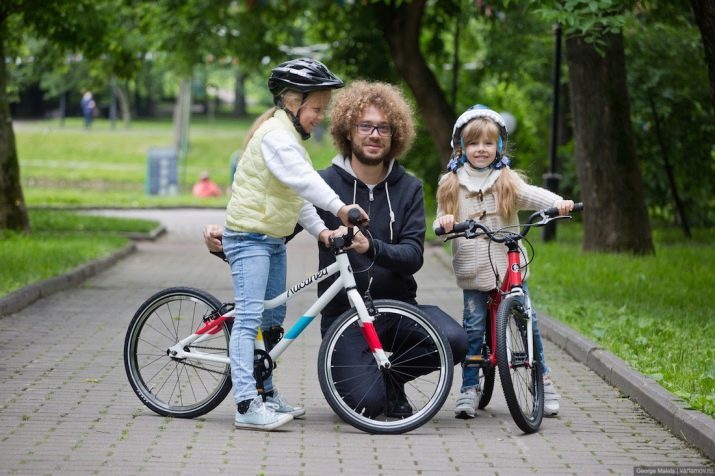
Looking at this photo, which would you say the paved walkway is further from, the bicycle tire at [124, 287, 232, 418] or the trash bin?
the trash bin

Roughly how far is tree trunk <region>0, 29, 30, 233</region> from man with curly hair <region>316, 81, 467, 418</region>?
13.5m

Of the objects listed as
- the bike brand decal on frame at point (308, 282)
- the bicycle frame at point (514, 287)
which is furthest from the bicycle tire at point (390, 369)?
the bicycle frame at point (514, 287)

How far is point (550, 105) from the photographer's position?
2609 centimetres

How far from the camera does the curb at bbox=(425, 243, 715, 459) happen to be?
670 centimetres

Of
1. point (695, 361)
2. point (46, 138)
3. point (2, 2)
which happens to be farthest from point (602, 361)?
point (46, 138)

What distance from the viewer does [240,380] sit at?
6.94 meters

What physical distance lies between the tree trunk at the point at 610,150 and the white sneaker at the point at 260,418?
465 inches

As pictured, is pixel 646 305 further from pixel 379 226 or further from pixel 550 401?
pixel 379 226

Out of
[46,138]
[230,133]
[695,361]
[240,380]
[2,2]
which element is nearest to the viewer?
[240,380]

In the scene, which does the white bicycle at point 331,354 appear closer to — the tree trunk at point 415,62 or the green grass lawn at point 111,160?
the tree trunk at point 415,62

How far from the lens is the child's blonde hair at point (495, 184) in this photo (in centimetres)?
736

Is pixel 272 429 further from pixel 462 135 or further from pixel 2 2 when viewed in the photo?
pixel 2 2

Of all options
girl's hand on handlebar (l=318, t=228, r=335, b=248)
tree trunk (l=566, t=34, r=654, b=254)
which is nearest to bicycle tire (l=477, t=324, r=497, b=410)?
girl's hand on handlebar (l=318, t=228, r=335, b=248)

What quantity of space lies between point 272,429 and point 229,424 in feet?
1.02
